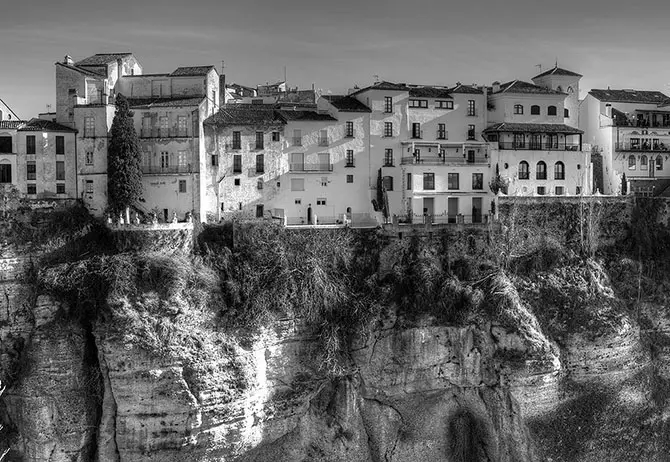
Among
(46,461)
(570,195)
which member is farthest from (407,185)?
(46,461)

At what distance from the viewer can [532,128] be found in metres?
46.8

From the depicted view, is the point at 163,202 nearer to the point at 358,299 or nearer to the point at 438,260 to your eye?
the point at 358,299

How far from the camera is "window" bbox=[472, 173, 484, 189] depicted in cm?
4556

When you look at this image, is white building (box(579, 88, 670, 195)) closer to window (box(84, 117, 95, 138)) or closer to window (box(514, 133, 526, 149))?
window (box(514, 133, 526, 149))

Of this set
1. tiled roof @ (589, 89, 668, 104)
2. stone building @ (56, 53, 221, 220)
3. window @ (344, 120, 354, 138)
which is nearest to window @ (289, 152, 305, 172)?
window @ (344, 120, 354, 138)

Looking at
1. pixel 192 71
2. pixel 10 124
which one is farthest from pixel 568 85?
pixel 10 124

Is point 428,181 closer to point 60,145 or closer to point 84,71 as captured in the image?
point 84,71

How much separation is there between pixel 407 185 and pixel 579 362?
11819 millimetres

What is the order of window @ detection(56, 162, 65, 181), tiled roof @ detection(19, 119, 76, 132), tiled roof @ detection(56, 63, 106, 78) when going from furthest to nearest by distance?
tiled roof @ detection(56, 63, 106, 78) → window @ detection(56, 162, 65, 181) → tiled roof @ detection(19, 119, 76, 132)

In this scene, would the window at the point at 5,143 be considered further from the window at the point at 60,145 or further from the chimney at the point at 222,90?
the chimney at the point at 222,90

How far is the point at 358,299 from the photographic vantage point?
40.5 m

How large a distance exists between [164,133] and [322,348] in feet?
41.0

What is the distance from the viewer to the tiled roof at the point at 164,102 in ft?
139

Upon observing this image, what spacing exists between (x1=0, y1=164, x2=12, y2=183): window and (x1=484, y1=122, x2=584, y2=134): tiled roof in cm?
2338
